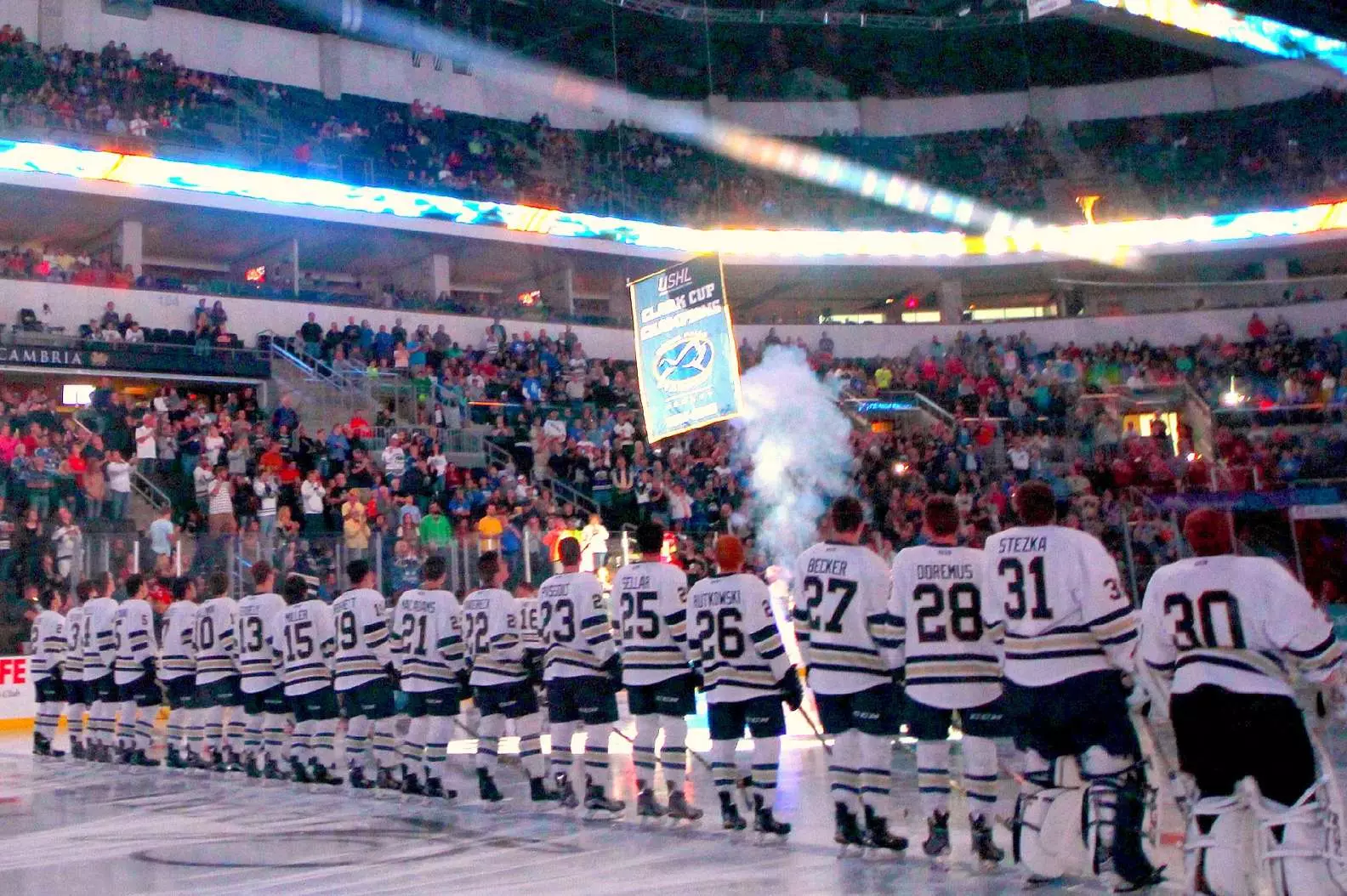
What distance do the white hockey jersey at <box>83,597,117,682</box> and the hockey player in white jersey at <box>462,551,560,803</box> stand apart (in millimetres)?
5679

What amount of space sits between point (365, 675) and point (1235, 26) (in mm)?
25118

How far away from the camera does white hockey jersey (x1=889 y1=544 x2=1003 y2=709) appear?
22.0ft

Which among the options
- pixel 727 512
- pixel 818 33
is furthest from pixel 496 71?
pixel 727 512

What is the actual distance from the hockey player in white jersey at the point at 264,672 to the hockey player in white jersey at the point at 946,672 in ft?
21.0

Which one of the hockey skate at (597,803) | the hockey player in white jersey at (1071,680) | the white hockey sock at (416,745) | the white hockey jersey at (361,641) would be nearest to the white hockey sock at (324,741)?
the white hockey jersey at (361,641)

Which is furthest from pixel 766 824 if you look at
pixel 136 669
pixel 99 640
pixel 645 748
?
pixel 99 640

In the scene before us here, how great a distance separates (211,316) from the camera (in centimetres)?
2589

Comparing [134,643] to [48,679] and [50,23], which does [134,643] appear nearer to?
[48,679]

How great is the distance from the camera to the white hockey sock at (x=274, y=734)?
38.5 ft

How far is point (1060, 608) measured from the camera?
6039 millimetres

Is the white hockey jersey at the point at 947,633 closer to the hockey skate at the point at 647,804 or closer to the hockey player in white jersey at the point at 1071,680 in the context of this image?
the hockey player in white jersey at the point at 1071,680

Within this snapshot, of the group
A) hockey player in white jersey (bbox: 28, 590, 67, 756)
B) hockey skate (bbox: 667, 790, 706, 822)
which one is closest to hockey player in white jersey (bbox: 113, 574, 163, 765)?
hockey player in white jersey (bbox: 28, 590, 67, 756)

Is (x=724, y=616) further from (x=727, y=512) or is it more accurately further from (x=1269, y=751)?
(x=727, y=512)

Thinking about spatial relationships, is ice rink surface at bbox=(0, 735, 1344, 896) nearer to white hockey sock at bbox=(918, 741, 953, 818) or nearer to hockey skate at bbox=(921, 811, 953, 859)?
hockey skate at bbox=(921, 811, 953, 859)
